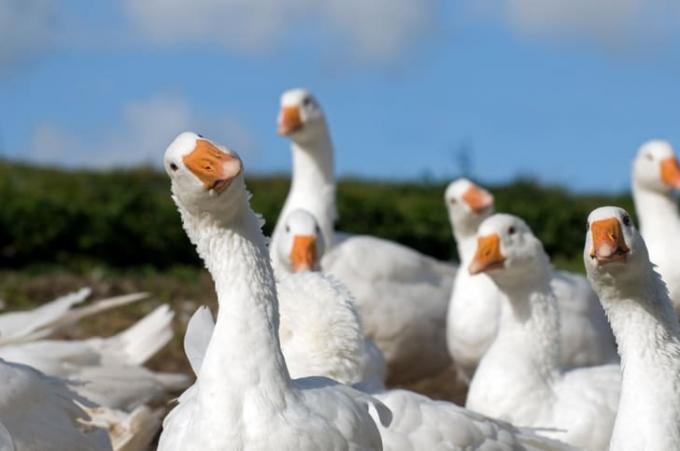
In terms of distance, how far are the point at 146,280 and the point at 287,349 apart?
6714mm

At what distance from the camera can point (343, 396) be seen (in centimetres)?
479

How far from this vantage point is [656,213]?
343 inches

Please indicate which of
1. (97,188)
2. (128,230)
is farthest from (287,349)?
(97,188)

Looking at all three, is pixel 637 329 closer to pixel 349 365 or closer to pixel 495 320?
pixel 349 365

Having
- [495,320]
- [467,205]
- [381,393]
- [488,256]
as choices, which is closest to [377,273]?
[467,205]

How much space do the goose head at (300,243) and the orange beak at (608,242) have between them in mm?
3276

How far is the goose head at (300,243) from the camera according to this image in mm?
7867

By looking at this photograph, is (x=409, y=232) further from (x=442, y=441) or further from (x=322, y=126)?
(x=442, y=441)

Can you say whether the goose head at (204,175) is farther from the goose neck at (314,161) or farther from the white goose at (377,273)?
the goose neck at (314,161)

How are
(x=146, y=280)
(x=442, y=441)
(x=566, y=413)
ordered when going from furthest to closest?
1. (x=146, y=280)
2. (x=566, y=413)
3. (x=442, y=441)

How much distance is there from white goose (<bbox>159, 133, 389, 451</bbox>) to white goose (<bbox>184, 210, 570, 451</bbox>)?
561mm

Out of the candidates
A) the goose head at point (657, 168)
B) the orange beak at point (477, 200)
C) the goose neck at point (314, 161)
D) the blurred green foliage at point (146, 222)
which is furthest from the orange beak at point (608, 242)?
the blurred green foliage at point (146, 222)

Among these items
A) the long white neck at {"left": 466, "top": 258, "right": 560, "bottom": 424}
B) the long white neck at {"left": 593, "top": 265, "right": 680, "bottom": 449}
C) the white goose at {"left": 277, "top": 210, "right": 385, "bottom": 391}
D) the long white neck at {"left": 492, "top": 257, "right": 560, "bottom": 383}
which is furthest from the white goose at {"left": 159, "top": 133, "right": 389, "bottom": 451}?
the long white neck at {"left": 492, "top": 257, "right": 560, "bottom": 383}

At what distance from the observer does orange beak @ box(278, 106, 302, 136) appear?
10.3 metres
